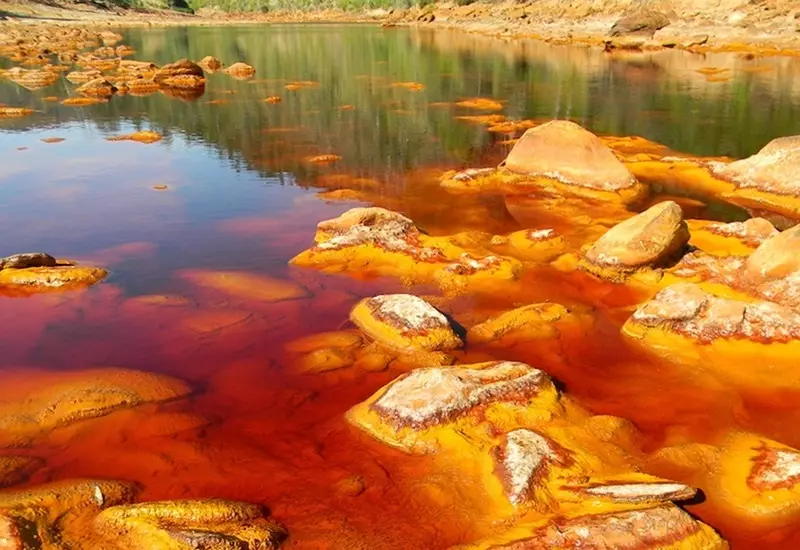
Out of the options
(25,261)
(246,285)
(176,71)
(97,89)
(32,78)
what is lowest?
(246,285)

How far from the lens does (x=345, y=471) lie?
6.20 metres

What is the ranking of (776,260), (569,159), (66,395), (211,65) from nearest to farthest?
(66,395), (776,260), (569,159), (211,65)

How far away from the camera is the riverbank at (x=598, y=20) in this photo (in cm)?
4681

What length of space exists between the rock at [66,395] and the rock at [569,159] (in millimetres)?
11757

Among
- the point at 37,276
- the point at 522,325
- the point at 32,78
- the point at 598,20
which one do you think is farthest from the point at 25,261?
the point at 598,20

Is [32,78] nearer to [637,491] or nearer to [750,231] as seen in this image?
[750,231]

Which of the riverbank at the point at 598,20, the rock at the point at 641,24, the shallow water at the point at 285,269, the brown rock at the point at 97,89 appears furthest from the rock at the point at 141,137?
the rock at the point at 641,24

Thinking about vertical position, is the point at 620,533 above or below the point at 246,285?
below

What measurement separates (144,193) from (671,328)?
13485 millimetres

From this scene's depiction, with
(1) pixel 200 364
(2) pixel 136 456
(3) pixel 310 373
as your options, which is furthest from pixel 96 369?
(3) pixel 310 373

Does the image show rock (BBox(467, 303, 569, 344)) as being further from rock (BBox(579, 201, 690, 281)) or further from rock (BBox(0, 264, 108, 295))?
rock (BBox(0, 264, 108, 295))

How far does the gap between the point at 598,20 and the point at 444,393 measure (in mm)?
66061

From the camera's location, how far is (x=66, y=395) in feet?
24.0

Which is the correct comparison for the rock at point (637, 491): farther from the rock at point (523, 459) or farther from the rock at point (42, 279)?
the rock at point (42, 279)
